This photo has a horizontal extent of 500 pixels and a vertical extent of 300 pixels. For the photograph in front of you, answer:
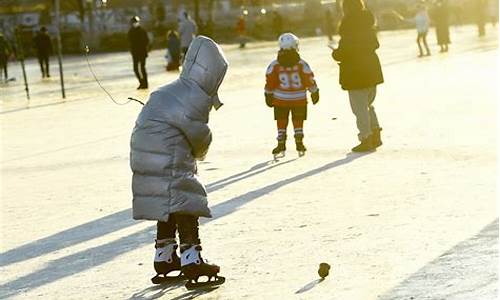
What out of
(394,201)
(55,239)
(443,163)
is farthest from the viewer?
(443,163)

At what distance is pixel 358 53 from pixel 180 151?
7.56m

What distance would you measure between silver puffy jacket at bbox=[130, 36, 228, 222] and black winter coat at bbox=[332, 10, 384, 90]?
7220 mm

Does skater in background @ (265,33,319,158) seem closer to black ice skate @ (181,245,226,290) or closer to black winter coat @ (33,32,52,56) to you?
black ice skate @ (181,245,226,290)

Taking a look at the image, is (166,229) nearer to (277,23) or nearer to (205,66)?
(205,66)

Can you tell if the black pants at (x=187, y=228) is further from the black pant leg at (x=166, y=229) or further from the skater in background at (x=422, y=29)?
the skater in background at (x=422, y=29)

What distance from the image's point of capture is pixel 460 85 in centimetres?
2458

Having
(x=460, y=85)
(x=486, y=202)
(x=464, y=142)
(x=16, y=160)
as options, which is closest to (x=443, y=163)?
(x=464, y=142)

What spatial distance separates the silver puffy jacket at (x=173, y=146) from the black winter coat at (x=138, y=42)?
2357 centimetres

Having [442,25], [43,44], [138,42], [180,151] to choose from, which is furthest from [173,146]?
[43,44]

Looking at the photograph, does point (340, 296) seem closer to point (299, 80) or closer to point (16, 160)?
point (299, 80)

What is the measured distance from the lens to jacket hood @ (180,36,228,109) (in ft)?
26.5

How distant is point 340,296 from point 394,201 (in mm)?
3630

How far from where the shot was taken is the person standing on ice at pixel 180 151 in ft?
26.0

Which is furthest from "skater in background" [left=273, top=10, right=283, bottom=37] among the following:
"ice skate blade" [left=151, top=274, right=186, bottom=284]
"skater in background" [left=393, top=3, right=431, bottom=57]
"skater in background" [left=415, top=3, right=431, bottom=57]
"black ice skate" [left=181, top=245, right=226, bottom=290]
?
"black ice skate" [left=181, top=245, right=226, bottom=290]
